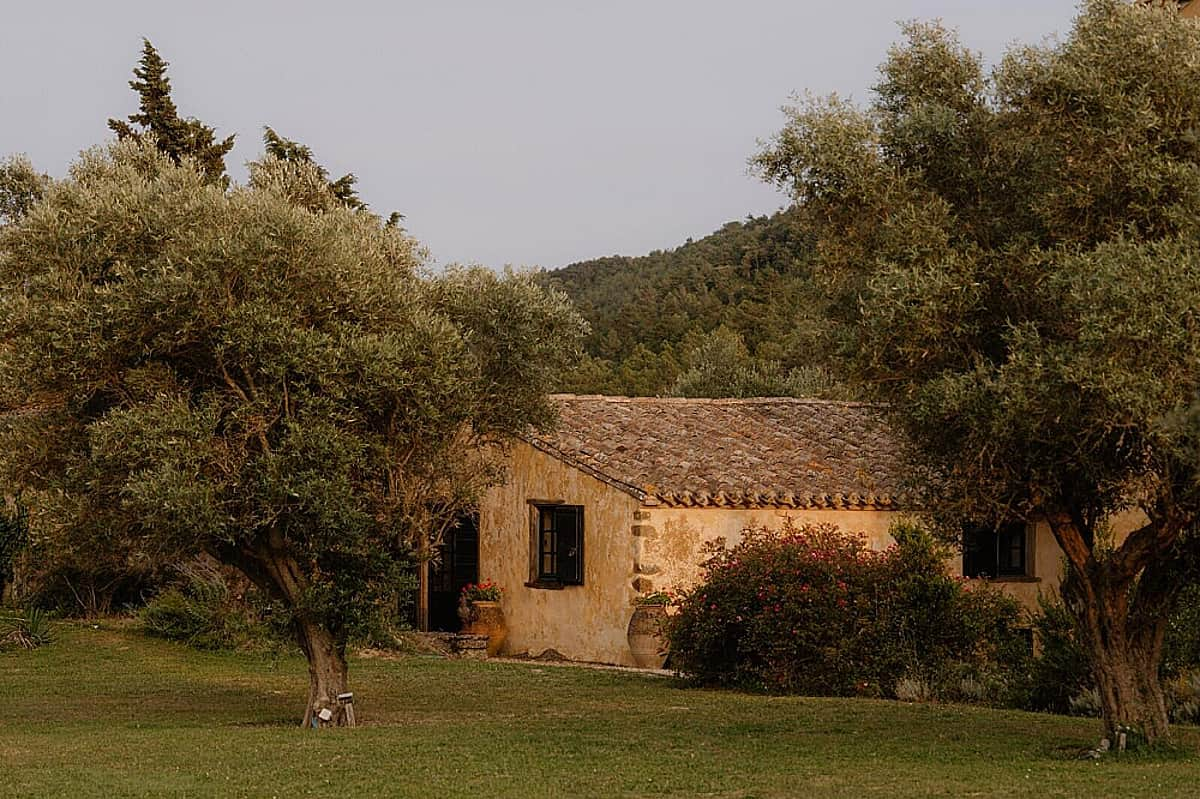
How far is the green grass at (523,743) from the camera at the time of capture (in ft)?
38.9

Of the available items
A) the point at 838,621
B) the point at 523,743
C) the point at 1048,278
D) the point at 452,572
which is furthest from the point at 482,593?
the point at 1048,278

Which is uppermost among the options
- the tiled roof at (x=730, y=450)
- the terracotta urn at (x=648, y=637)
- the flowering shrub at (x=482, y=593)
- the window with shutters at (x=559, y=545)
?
the tiled roof at (x=730, y=450)

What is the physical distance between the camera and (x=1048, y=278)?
38.4 feet

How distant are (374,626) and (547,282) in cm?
433

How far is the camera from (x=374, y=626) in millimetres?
15141

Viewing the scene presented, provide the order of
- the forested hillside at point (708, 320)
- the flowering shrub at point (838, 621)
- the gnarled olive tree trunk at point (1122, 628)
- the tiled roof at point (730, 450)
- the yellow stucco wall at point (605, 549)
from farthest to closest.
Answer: the forested hillside at point (708, 320) < the tiled roof at point (730, 450) < the yellow stucco wall at point (605, 549) < the flowering shrub at point (838, 621) < the gnarled olive tree trunk at point (1122, 628)

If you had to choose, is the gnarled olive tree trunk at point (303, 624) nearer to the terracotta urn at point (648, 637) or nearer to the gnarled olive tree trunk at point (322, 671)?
the gnarled olive tree trunk at point (322, 671)

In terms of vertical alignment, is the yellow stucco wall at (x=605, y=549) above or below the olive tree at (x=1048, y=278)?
below

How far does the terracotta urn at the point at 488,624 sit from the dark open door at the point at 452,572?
4.90ft

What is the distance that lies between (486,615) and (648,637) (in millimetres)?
3728

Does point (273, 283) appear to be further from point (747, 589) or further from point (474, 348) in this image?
point (747, 589)

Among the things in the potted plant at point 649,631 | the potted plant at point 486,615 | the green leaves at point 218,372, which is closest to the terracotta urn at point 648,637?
the potted plant at point 649,631

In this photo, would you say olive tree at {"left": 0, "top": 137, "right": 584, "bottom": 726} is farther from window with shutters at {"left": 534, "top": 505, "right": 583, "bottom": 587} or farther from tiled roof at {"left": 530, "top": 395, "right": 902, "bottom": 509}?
window with shutters at {"left": 534, "top": 505, "right": 583, "bottom": 587}

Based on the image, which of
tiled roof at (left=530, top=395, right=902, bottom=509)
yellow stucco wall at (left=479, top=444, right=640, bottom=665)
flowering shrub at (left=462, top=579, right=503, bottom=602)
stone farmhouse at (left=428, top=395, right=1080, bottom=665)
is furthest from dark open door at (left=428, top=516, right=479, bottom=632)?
tiled roof at (left=530, top=395, right=902, bottom=509)
